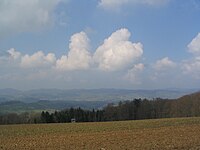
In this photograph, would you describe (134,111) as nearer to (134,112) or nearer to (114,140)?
(134,112)

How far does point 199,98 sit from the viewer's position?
117m

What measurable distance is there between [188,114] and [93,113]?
1075 inches

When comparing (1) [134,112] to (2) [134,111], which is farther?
(2) [134,111]

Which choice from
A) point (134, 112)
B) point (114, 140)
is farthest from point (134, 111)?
point (114, 140)

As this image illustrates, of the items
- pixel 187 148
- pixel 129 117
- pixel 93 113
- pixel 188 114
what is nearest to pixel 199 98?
pixel 188 114

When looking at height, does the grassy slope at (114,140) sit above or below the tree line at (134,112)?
below

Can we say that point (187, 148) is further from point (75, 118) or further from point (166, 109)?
point (166, 109)

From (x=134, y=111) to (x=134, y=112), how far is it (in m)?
0.31

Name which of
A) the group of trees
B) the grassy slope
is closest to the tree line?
the group of trees

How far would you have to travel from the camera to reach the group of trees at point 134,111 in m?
98.0

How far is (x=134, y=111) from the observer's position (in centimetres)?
10844

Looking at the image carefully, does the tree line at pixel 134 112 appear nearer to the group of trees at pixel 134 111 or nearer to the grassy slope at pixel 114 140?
the group of trees at pixel 134 111

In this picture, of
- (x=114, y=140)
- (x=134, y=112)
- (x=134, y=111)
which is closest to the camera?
(x=114, y=140)

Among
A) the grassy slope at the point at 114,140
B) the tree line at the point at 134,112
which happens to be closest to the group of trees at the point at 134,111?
the tree line at the point at 134,112
